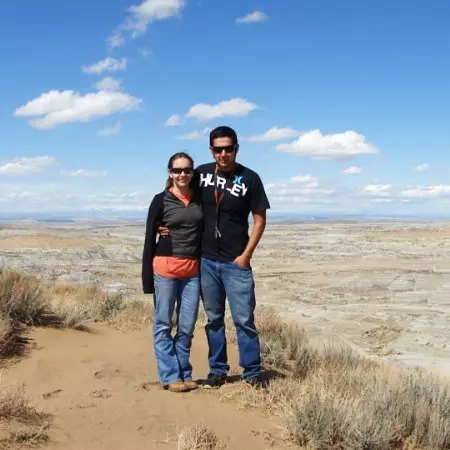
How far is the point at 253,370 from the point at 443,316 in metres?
9.66

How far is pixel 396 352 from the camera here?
33.6ft

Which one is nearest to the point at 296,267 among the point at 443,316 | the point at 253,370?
the point at 443,316

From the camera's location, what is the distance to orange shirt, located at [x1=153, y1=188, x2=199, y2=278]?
4.93 m

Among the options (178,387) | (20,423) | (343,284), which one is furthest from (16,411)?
(343,284)

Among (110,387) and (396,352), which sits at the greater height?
(110,387)

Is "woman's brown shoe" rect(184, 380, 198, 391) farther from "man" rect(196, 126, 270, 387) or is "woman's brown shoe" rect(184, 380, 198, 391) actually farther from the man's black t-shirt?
the man's black t-shirt

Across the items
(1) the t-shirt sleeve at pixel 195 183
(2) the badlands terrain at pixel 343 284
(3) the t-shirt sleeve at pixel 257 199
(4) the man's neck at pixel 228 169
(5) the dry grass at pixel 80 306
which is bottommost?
(2) the badlands terrain at pixel 343 284

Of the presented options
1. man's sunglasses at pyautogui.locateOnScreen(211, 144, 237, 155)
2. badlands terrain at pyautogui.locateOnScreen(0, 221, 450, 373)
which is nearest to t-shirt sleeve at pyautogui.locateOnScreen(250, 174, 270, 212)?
man's sunglasses at pyautogui.locateOnScreen(211, 144, 237, 155)

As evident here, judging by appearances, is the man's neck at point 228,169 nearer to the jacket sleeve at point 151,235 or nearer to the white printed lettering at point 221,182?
the white printed lettering at point 221,182

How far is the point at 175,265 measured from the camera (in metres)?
4.93

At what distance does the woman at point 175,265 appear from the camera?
192 inches

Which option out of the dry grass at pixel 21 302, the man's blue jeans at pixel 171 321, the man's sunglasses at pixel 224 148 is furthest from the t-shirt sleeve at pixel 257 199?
the dry grass at pixel 21 302

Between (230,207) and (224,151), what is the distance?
0.50m

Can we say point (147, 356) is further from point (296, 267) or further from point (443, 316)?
point (296, 267)
